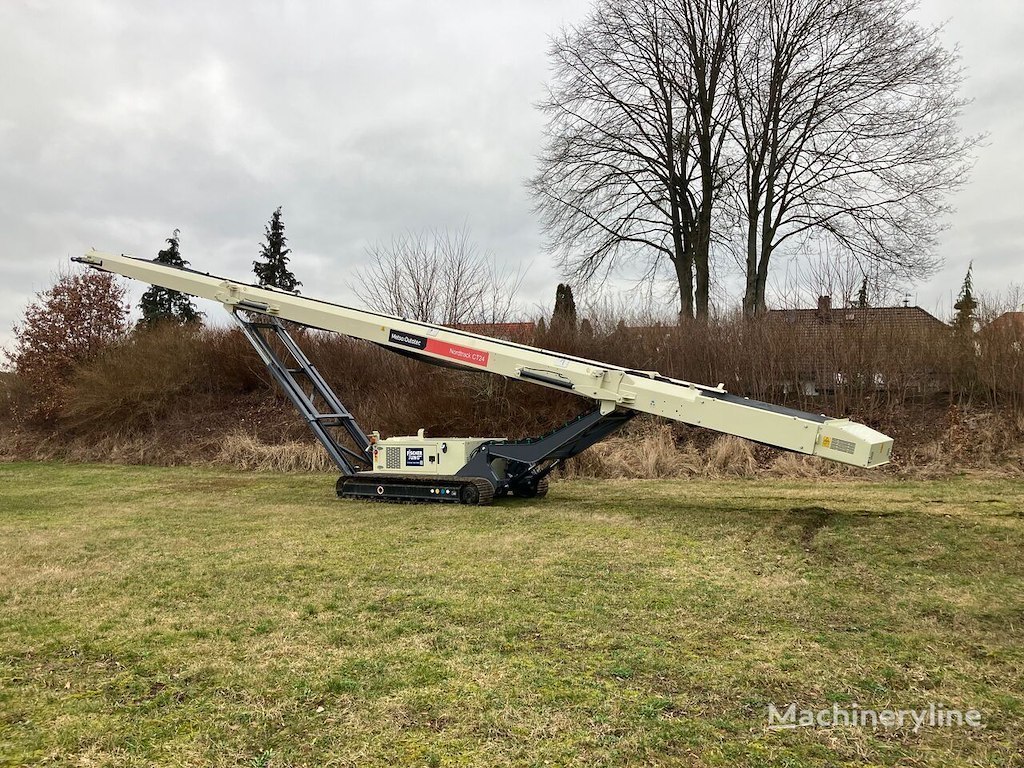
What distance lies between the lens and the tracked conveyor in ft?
24.7

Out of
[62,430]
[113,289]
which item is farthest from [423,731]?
[113,289]

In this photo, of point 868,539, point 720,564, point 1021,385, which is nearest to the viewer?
point 720,564

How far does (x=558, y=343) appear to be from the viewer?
1697cm

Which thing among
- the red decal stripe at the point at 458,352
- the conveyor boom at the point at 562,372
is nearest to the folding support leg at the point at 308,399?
the conveyor boom at the point at 562,372

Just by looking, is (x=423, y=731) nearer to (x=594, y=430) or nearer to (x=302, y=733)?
(x=302, y=733)

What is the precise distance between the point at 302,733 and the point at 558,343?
14240mm

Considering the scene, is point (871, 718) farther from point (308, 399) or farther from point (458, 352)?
point (308, 399)

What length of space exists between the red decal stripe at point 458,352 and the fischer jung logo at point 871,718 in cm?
664

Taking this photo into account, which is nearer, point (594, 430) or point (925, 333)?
point (594, 430)

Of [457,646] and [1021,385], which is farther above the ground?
[1021,385]

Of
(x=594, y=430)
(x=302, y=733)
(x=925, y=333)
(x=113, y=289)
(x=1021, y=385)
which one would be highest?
(x=113, y=289)

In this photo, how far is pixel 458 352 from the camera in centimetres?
964

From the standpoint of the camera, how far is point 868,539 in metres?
6.88

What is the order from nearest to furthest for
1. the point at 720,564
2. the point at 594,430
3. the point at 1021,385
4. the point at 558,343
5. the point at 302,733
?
the point at 302,733 → the point at 720,564 → the point at 594,430 → the point at 1021,385 → the point at 558,343
